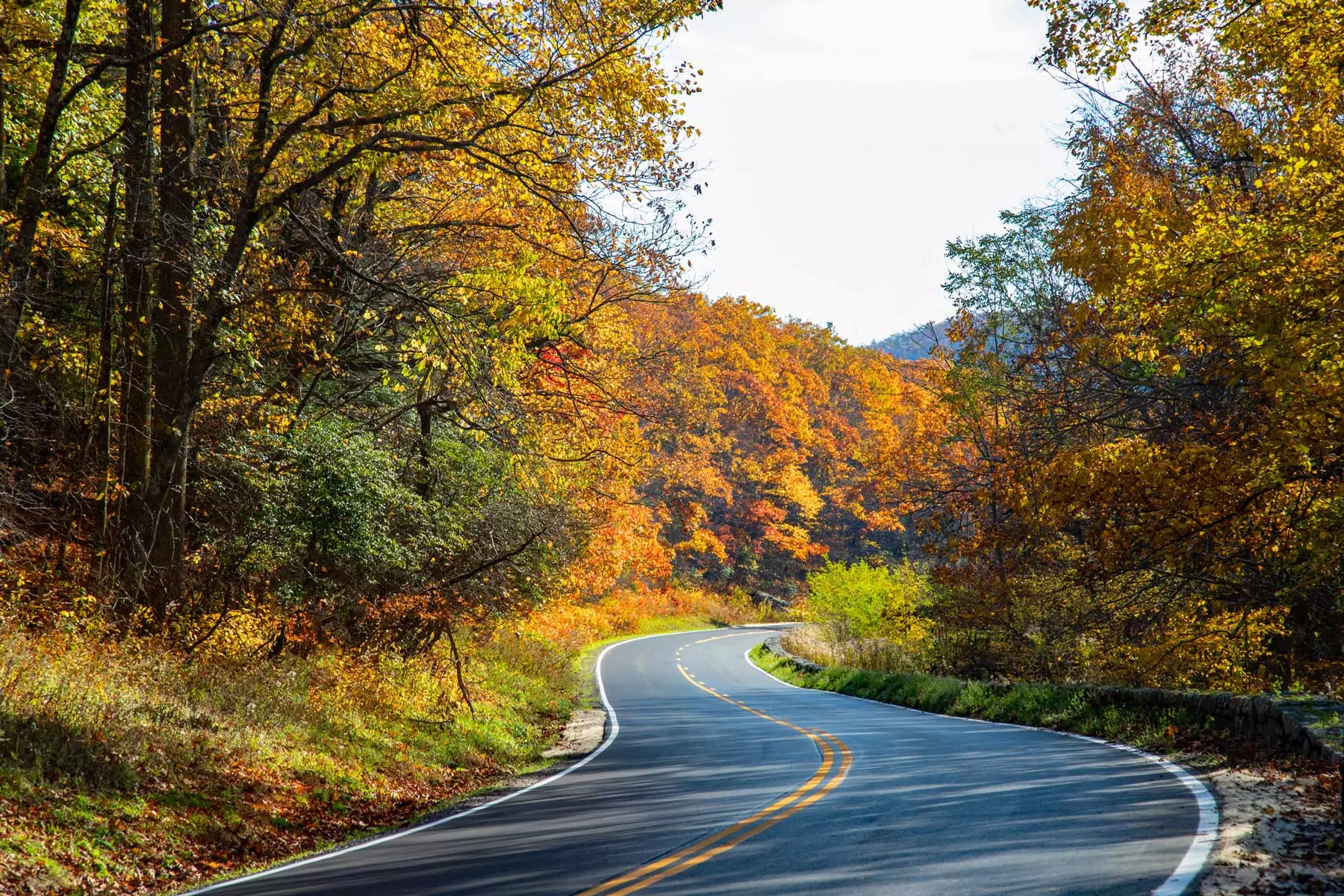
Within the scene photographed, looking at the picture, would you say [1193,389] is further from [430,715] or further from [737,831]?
[430,715]

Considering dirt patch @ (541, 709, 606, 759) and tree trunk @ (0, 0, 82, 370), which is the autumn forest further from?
dirt patch @ (541, 709, 606, 759)

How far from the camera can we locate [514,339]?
517 inches

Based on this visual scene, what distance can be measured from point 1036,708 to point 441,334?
12336mm

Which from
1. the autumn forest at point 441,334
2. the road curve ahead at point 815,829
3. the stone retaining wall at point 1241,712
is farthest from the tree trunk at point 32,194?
the stone retaining wall at point 1241,712

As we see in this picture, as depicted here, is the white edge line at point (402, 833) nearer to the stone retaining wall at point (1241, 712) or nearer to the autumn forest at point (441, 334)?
the autumn forest at point (441, 334)

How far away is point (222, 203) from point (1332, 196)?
41.5 feet

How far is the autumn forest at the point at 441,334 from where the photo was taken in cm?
998

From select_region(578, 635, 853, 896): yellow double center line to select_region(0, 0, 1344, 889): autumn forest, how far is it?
12.6 feet

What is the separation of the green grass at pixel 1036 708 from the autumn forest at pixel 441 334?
5.52ft

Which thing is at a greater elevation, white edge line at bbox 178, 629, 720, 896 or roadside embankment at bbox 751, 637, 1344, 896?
white edge line at bbox 178, 629, 720, 896

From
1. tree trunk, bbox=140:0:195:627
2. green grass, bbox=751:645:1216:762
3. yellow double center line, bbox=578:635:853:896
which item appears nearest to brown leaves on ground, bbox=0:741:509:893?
tree trunk, bbox=140:0:195:627

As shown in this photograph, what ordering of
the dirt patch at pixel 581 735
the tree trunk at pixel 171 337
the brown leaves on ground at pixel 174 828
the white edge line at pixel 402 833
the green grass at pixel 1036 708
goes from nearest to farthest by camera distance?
the brown leaves on ground at pixel 174 828
the white edge line at pixel 402 833
the tree trunk at pixel 171 337
the green grass at pixel 1036 708
the dirt patch at pixel 581 735

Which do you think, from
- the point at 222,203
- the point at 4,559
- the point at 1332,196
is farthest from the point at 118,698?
the point at 1332,196

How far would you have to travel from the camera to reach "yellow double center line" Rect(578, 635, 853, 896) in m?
6.52
